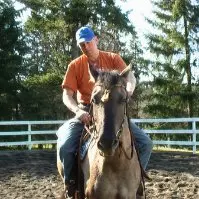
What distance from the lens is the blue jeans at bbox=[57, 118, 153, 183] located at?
201 inches

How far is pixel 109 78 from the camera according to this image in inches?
162

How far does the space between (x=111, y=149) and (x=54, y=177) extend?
7.08 meters

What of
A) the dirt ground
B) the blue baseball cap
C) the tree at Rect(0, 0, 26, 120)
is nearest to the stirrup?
the blue baseball cap

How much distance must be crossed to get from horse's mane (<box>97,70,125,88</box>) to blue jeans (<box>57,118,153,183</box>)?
99cm

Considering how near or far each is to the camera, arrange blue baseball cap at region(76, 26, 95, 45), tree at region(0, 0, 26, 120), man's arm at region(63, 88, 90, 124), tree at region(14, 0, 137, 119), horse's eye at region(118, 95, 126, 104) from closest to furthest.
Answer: horse's eye at region(118, 95, 126, 104), man's arm at region(63, 88, 90, 124), blue baseball cap at region(76, 26, 95, 45), tree at region(14, 0, 137, 119), tree at region(0, 0, 26, 120)

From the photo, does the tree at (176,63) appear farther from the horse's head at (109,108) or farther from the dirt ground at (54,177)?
the horse's head at (109,108)

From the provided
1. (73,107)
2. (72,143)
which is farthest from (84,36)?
(72,143)

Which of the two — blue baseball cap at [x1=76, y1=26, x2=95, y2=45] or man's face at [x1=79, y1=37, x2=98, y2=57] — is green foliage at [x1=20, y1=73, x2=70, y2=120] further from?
blue baseball cap at [x1=76, y1=26, x2=95, y2=45]

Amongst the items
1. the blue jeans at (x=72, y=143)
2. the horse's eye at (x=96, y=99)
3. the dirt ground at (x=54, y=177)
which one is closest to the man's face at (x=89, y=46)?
the blue jeans at (x=72, y=143)

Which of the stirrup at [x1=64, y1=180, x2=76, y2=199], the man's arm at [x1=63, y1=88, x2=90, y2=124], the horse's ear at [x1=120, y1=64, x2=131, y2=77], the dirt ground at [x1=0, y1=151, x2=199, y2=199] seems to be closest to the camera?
the horse's ear at [x1=120, y1=64, x2=131, y2=77]

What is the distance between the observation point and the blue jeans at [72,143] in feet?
16.8

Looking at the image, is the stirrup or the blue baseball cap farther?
the stirrup

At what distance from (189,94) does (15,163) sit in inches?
592

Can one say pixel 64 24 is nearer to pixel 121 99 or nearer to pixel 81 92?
pixel 81 92
